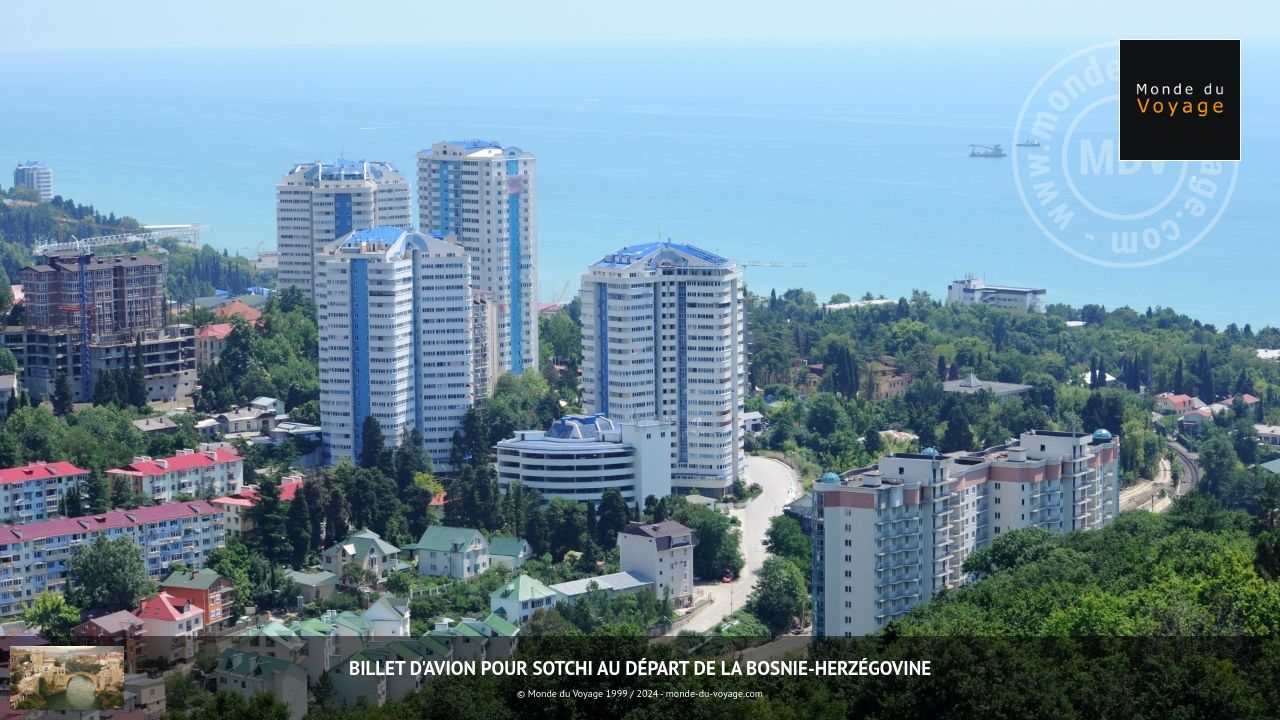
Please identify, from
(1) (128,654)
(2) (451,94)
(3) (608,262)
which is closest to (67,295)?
(3) (608,262)

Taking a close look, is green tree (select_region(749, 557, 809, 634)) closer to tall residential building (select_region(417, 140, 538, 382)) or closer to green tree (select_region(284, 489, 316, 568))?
green tree (select_region(284, 489, 316, 568))

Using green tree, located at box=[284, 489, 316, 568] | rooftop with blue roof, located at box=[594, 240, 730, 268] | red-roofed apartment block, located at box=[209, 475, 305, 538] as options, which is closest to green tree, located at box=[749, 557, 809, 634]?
green tree, located at box=[284, 489, 316, 568]

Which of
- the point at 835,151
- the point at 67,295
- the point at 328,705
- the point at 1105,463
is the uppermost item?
the point at 835,151

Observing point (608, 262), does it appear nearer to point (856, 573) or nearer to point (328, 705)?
point (856, 573)

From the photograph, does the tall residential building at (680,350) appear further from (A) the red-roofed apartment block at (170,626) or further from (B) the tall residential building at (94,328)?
(A) the red-roofed apartment block at (170,626)

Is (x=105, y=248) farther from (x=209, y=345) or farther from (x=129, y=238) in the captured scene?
(x=209, y=345)

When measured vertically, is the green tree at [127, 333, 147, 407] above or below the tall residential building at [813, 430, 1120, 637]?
above
